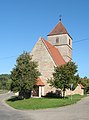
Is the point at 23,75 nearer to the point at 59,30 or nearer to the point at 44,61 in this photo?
the point at 44,61

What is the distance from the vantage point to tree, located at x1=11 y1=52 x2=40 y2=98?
115 ft

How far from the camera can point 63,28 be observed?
57.6 metres

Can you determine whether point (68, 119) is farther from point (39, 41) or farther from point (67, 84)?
point (39, 41)

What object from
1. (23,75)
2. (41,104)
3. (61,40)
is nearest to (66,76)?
(23,75)

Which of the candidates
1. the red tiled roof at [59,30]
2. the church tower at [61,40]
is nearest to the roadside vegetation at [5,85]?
the church tower at [61,40]

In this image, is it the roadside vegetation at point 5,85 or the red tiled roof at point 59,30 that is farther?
the red tiled roof at point 59,30

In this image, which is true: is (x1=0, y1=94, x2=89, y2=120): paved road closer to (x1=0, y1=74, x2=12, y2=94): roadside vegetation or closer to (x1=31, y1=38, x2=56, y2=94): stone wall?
A: (x1=0, y1=74, x2=12, y2=94): roadside vegetation

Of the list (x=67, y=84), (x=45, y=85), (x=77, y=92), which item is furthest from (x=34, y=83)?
(x=77, y=92)

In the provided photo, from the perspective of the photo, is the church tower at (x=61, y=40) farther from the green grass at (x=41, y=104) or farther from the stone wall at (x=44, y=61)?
the green grass at (x=41, y=104)

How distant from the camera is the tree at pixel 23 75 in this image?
35.1 metres

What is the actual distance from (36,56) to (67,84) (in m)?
11.9

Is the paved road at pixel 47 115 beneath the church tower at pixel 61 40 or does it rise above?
beneath

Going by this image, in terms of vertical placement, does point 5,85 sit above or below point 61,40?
below

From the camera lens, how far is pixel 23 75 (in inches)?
1395
